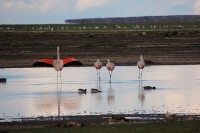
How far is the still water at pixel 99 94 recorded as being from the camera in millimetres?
21062

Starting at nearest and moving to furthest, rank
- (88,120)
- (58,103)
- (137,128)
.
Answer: (137,128) < (88,120) < (58,103)

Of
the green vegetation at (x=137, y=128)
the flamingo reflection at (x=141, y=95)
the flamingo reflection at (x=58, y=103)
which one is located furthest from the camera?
the flamingo reflection at (x=141, y=95)

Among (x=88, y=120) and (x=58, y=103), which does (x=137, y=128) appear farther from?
(x=58, y=103)

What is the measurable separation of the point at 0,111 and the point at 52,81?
1009 centimetres

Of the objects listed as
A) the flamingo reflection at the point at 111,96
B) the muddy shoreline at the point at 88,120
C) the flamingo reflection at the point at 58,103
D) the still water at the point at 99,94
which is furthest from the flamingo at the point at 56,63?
the muddy shoreline at the point at 88,120

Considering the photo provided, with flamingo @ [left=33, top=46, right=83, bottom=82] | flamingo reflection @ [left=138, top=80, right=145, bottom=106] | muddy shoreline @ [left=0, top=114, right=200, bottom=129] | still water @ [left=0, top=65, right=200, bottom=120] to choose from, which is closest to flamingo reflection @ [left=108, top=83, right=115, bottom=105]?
still water @ [left=0, top=65, right=200, bottom=120]

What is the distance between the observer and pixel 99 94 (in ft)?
83.4

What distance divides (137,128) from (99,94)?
33.1ft

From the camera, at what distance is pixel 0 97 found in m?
25.0

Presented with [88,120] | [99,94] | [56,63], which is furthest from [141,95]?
[88,120]

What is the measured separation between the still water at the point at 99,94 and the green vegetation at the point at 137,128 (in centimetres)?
389

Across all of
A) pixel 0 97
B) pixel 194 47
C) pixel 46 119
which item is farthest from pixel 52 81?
pixel 194 47

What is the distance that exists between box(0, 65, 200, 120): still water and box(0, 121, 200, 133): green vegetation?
389 centimetres

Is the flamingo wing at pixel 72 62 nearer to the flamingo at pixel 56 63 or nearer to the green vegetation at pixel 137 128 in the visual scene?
the flamingo at pixel 56 63
